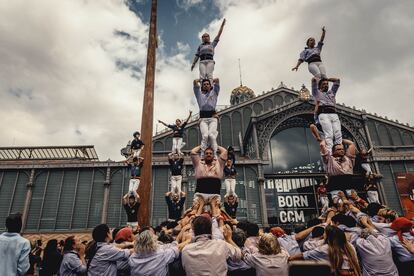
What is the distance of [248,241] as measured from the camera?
437 cm

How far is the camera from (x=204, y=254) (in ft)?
10.5

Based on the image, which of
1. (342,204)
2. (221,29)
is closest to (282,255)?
(342,204)

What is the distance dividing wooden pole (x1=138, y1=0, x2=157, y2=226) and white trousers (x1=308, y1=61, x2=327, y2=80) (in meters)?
6.22

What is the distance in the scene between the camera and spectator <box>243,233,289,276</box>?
3467 mm

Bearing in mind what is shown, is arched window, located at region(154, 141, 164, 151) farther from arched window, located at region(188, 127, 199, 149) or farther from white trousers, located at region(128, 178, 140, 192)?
white trousers, located at region(128, 178, 140, 192)

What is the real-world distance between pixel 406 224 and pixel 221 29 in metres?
6.81

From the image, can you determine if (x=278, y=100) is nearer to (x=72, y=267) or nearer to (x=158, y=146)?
(x=158, y=146)

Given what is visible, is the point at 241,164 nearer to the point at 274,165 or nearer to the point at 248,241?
the point at 274,165

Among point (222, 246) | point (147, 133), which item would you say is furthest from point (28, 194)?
point (222, 246)

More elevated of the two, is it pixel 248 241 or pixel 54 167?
pixel 54 167

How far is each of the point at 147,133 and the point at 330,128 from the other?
658cm

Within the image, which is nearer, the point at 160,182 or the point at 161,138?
the point at 160,182

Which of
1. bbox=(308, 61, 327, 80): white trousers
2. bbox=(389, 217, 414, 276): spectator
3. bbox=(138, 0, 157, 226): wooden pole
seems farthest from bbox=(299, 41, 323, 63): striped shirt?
bbox=(138, 0, 157, 226): wooden pole

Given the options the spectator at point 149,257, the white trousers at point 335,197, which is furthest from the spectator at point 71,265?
the white trousers at point 335,197
